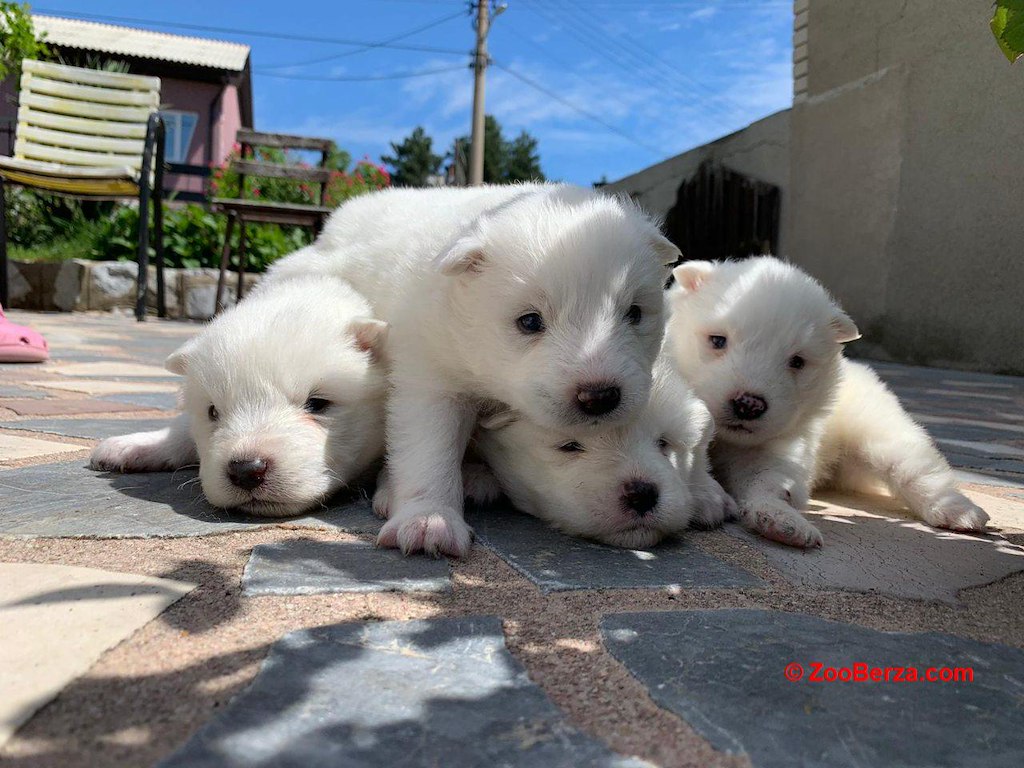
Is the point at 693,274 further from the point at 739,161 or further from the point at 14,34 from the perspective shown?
the point at 14,34

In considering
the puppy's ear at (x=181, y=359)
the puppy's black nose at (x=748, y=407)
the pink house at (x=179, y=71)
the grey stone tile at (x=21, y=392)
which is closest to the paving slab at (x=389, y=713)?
the puppy's ear at (x=181, y=359)

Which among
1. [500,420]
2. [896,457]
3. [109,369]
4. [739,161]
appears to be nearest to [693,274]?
[896,457]

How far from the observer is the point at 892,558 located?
2354 mm

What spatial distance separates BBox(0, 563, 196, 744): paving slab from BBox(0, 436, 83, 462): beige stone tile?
131 cm

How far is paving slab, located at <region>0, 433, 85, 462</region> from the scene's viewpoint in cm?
287

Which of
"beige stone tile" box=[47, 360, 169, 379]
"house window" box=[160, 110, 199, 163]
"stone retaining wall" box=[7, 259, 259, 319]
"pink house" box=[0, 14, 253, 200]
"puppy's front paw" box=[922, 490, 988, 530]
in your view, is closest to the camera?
"puppy's front paw" box=[922, 490, 988, 530]

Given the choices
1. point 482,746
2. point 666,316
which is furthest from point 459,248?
point 482,746

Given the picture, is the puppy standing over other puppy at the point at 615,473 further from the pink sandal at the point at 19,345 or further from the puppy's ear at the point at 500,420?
the pink sandal at the point at 19,345

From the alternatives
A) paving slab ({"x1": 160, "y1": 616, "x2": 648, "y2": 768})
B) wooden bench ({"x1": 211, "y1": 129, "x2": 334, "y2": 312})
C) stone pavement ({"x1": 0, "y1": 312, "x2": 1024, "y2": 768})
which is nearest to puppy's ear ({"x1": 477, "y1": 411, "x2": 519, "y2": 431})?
stone pavement ({"x1": 0, "y1": 312, "x2": 1024, "y2": 768})

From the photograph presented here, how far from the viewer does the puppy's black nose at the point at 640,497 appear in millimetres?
2271

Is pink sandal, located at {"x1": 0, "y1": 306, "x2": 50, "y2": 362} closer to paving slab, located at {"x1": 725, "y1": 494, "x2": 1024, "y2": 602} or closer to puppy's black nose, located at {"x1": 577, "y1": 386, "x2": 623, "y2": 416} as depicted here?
puppy's black nose, located at {"x1": 577, "y1": 386, "x2": 623, "y2": 416}

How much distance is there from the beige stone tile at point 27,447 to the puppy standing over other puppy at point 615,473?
125 centimetres

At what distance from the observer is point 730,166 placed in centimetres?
1202

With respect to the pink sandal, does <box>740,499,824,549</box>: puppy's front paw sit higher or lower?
lower
